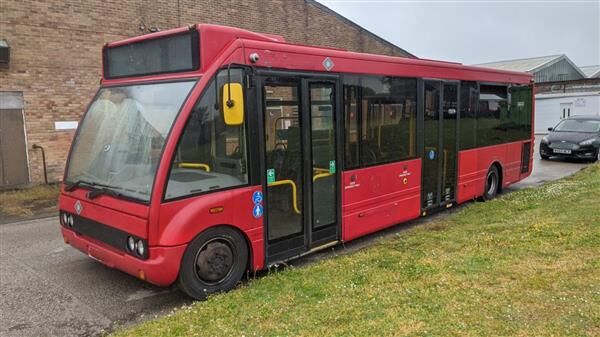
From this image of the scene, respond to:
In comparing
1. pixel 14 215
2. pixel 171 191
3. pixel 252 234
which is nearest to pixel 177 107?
pixel 171 191

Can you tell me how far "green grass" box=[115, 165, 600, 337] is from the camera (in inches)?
141

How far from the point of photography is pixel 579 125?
17.4 meters

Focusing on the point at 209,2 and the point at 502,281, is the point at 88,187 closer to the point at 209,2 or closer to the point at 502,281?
the point at 502,281

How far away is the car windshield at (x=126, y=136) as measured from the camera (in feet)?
14.7

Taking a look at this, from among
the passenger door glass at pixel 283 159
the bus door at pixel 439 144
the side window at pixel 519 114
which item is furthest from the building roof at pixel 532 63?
the passenger door glass at pixel 283 159

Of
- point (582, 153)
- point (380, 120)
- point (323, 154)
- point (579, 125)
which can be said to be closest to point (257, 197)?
point (323, 154)

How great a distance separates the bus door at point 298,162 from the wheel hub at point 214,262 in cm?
52

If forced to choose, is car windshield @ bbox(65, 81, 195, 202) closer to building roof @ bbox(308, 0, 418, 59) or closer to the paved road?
the paved road

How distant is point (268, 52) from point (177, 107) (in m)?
1.19

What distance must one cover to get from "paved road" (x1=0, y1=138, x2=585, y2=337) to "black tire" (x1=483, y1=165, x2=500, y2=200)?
3.84 meters

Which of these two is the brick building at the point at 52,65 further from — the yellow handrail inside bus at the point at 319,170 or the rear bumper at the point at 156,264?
the yellow handrail inside bus at the point at 319,170

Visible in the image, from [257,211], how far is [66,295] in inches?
83.4

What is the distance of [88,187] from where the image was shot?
197 inches

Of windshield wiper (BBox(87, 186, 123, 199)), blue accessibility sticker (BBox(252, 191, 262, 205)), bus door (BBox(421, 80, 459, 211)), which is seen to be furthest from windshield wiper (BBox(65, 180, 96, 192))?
bus door (BBox(421, 80, 459, 211))
